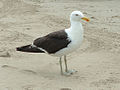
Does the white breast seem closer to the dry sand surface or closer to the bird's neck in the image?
the bird's neck

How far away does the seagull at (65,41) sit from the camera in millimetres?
6211

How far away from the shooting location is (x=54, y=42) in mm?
6418

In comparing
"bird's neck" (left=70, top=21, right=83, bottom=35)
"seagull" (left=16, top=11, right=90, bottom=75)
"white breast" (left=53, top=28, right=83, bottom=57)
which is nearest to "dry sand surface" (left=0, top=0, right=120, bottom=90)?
"seagull" (left=16, top=11, right=90, bottom=75)

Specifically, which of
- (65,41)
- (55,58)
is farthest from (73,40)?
(55,58)

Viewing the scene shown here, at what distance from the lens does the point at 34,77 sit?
616 cm

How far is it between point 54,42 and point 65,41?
11.9 inches

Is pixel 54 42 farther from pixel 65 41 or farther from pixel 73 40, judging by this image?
pixel 73 40

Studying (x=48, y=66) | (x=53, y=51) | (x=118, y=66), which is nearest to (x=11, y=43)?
(x=48, y=66)

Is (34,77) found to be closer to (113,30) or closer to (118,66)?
(118,66)

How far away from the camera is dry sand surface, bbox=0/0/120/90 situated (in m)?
5.96

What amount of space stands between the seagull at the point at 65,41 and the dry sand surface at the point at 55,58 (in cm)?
48

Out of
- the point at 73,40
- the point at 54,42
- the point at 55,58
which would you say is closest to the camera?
the point at 73,40

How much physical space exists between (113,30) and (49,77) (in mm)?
4701

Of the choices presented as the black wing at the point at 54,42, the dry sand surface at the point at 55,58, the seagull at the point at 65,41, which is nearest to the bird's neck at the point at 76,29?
the seagull at the point at 65,41
